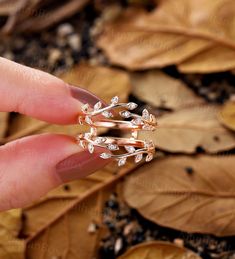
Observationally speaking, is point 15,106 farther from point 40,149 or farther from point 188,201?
point 188,201

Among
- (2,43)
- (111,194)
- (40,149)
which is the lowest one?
(111,194)

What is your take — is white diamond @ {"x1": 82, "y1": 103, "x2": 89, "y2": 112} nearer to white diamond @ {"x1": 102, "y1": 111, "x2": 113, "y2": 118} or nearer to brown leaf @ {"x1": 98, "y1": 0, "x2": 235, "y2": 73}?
white diamond @ {"x1": 102, "y1": 111, "x2": 113, "y2": 118}

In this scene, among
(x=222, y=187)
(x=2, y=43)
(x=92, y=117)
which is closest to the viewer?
(x=92, y=117)

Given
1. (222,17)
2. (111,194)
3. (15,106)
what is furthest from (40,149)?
(222,17)

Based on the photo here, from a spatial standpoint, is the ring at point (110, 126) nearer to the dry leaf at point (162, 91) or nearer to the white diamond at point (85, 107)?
the white diamond at point (85, 107)

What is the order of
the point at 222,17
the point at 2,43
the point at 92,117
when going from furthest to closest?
1. the point at 2,43
2. the point at 222,17
3. the point at 92,117

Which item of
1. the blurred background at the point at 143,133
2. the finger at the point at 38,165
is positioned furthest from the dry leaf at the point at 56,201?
the finger at the point at 38,165

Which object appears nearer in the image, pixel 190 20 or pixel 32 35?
pixel 190 20
